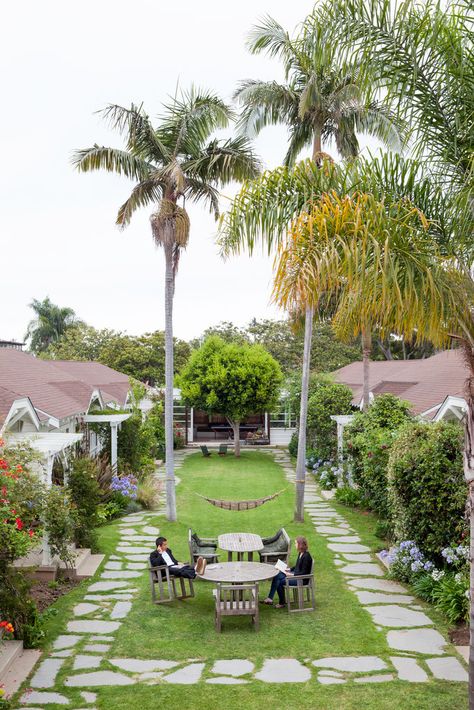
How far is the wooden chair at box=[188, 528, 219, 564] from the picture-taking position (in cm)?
1173

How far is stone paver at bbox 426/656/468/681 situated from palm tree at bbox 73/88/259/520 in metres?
10.6

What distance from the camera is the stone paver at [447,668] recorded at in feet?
25.2

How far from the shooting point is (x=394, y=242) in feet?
21.0

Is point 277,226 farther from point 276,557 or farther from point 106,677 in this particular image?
point 276,557

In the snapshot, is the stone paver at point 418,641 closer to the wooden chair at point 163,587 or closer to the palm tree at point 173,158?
the wooden chair at point 163,587

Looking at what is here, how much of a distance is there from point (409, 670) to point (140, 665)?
3.16 meters

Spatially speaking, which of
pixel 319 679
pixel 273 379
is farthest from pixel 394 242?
pixel 273 379

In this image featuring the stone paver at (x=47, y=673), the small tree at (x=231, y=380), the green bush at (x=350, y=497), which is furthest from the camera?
the small tree at (x=231, y=380)

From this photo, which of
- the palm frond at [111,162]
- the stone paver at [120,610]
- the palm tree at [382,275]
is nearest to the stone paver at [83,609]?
the stone paver at [120,610]

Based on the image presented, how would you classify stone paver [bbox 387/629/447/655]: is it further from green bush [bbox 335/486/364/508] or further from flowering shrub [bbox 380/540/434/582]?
green bush [bbox 335/486/364/508]

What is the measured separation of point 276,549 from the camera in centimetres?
1209

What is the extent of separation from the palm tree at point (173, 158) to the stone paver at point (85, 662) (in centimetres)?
980

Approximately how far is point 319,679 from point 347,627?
6.03ft

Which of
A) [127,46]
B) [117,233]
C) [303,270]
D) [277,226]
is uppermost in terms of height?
[127,46]
